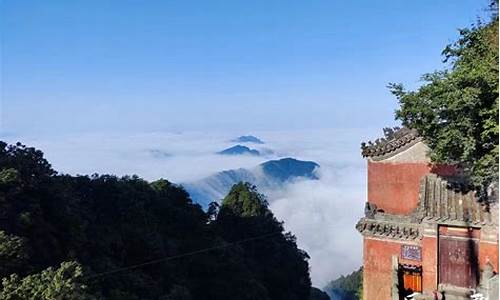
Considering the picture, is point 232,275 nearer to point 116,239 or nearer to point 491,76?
point 116,239

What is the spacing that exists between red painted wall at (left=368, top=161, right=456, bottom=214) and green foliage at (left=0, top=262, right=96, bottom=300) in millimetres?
9455

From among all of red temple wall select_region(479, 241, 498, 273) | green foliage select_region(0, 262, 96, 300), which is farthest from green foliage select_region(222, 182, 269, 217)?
red temple wall select_region(479, 241, 498, 273)

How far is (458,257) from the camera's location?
540 inches

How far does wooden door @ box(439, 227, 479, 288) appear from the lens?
535 inches

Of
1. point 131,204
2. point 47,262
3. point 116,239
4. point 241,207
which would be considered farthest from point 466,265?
point 241,207

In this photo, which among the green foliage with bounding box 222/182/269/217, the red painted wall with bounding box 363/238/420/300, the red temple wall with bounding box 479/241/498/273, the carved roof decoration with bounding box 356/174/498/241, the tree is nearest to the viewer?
the red temple wall with bounding box 479/241/498/273

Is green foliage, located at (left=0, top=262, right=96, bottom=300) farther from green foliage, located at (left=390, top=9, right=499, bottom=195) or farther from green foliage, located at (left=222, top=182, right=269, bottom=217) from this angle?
green foliage, located at (left=222, top=182, right=269, bottom=217)

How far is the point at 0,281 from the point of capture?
16.2m

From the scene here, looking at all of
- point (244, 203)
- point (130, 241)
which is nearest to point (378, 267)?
point (130, 241)

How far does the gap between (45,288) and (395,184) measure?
10981 mm

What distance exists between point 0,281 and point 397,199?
42.1 ft

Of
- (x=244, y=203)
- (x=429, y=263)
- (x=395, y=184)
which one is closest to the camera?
(x=429, y=263)

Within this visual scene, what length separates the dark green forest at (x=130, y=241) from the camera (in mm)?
18250

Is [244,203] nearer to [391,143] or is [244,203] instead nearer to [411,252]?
[391,143]
